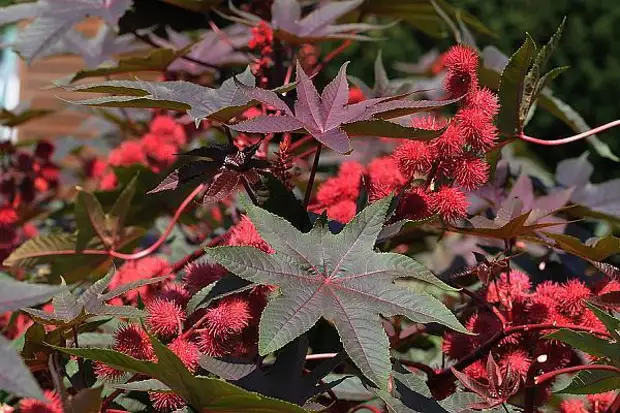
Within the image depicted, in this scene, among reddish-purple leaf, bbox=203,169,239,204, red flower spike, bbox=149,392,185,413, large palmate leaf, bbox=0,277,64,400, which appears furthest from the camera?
reddish-purple leaf, bbox=203,169,239,204

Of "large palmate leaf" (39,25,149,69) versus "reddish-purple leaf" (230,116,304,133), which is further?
"large palmate leaf" (39,25,149,69)

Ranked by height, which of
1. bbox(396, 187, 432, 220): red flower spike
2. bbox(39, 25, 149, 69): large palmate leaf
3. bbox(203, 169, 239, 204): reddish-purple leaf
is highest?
bbox(39, 25, 149, 69): large palmate leaf

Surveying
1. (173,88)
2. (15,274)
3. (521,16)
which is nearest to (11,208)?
(15,274)

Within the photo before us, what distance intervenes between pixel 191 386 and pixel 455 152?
383 mm

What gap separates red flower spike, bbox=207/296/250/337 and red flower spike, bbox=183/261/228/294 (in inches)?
2.2

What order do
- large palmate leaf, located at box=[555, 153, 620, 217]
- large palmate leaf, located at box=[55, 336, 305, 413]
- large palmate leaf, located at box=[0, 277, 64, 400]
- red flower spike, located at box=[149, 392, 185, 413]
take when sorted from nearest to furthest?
large palmate leaf, located at box=[0, 277, 64, 400], large palmate leaf, located at box=[55, 336, 305, 413], red flower spike, located at box=[149, 392, 185, 413], large palmate leaf, located at box=[555, 153, 620, 217]

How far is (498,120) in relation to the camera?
1.02 metres

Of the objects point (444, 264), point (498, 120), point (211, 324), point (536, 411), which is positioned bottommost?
point (444, 264)

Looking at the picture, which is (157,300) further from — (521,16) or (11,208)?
(521,16)

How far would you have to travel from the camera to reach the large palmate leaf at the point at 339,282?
0.71m

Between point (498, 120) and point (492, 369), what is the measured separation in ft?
1.08

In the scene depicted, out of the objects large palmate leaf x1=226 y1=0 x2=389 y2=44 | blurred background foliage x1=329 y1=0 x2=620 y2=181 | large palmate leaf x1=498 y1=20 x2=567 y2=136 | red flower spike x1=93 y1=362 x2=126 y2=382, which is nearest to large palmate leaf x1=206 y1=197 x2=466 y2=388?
red flower spike x1=93 y1=362 x2=126 y2=382

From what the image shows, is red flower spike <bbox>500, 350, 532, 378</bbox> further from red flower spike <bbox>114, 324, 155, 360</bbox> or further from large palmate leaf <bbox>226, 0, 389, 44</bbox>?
large palmate leaf <bbox>226, 0, 389, 44</bbox>

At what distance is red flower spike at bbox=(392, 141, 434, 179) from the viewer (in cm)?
89
